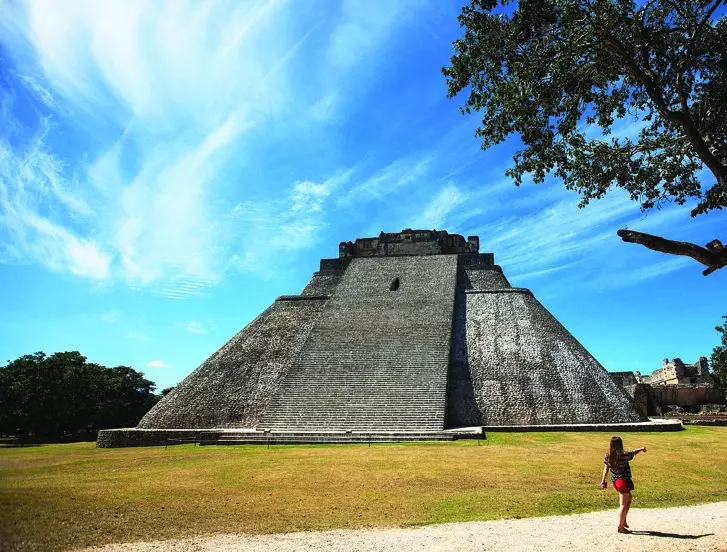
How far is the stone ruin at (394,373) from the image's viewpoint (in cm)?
1723

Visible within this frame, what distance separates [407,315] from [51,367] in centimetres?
1743

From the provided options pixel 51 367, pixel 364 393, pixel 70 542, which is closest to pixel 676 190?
pixel 70 542

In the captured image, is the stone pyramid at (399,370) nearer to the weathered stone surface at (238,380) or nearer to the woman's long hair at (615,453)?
the weathered stone surface at (238,380)

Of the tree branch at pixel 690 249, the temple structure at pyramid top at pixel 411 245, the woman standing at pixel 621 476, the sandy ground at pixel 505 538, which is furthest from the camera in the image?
the temple structure at pyramid top at pixel 411 245

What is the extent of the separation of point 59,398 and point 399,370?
1636 cm

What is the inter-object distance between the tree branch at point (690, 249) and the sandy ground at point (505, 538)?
2865 mm

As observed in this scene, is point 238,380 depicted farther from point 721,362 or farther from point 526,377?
point 721,362

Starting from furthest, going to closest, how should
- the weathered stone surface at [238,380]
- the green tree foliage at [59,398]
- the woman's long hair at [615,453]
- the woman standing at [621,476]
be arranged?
1. the green tree foliage at [59,398]
2. the weathered stone surface at [238,380]
3. the woman's long hair at [615,453]
4. the woman standing at [621,476]

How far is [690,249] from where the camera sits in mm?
6027

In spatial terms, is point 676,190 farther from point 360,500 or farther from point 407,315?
point 407,315

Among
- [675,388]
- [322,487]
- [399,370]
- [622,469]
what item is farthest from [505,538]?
[675,388]

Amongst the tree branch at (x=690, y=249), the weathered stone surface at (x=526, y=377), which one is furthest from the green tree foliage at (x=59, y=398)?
the tree branch at (x=690, y=249)

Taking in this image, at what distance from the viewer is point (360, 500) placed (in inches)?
285

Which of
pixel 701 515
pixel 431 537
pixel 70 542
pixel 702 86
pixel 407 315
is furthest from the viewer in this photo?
pixel 407 315
